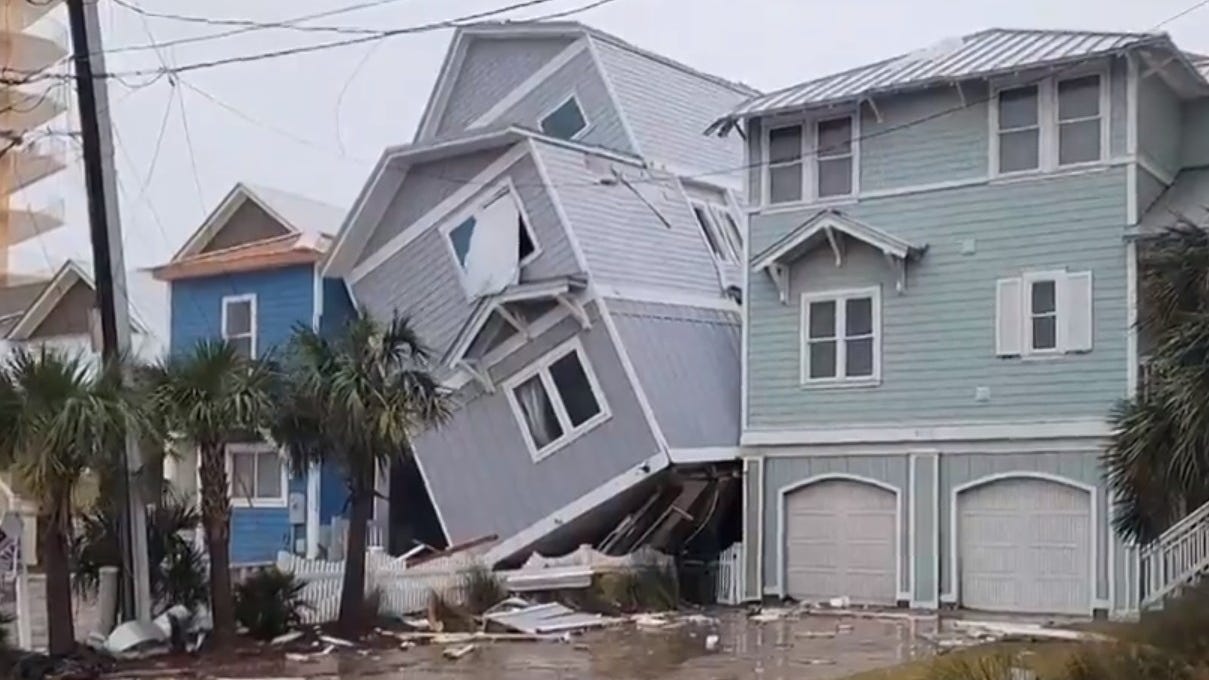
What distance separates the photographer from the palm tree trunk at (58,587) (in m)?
17.0

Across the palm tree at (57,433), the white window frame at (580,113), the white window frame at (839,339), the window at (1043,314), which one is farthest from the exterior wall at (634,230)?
the palm tree at (57,433)

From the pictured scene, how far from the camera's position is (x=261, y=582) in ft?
64.4

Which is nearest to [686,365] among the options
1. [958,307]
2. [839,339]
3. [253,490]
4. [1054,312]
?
[839,339]

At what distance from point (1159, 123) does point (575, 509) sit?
11.4 m

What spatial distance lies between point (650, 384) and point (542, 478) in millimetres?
2664

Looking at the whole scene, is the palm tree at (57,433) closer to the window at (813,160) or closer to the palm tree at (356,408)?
the palm tree at (356,408)

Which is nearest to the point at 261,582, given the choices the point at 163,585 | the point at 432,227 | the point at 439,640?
the point at 163,585

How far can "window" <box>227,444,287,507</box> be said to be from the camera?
3016 centimetres

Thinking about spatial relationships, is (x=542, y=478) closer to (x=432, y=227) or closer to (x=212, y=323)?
(x=432, y=227)

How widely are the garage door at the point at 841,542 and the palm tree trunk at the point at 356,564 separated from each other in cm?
831

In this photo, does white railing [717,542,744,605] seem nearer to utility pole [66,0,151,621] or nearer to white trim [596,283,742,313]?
white trim [596,283,742,313]

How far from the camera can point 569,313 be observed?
25453 mm

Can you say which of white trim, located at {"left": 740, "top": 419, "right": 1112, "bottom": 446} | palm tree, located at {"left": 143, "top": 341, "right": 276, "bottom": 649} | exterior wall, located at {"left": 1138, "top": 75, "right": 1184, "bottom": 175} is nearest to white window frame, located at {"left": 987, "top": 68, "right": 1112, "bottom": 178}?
exterior wall, located at {"left": 1138, "top": 75, "right": 1184, "bottom": 175}

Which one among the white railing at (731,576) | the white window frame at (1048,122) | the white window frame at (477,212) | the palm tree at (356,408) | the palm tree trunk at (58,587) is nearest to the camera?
the palm tree trunk at (58,587)
